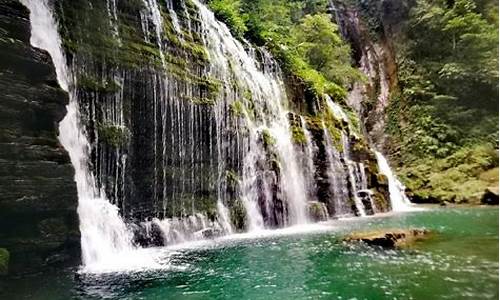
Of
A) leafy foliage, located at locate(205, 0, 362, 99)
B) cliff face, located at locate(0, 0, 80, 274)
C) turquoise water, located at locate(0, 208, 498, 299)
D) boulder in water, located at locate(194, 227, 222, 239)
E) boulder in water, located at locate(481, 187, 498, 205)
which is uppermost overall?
leafy foliage, located at locate(205, 0, 362, 99)

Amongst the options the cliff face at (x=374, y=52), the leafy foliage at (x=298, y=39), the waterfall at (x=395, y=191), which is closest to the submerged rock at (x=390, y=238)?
the waterfall at (x=395, y=191)

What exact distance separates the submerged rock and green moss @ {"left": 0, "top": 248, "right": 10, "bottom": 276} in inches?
252

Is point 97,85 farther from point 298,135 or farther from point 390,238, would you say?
point 298,135

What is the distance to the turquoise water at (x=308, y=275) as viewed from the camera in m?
6.01

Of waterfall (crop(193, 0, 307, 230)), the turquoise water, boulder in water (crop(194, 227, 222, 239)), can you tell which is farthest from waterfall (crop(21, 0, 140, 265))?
waterfall (crop(193, 0, 307, 230))

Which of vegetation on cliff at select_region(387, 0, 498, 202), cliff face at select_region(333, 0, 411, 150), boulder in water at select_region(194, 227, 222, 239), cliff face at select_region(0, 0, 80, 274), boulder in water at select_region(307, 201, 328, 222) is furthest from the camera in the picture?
cliff face at select_region(333, 0, 411, 150)

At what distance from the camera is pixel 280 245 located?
9.91 meters

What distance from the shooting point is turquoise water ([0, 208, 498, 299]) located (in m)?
6.01

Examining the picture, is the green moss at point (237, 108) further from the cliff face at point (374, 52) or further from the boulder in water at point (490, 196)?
the cliff face at point (374, 52)

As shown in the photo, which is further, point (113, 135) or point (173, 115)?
point (173, 115)

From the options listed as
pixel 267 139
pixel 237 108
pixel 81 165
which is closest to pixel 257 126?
pixel 267 139

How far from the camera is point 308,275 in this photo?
716cm

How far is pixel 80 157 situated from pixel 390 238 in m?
6.59

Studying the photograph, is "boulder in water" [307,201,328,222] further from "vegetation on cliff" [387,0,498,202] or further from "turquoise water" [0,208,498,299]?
"turquoise water" [0,208,498,299]
